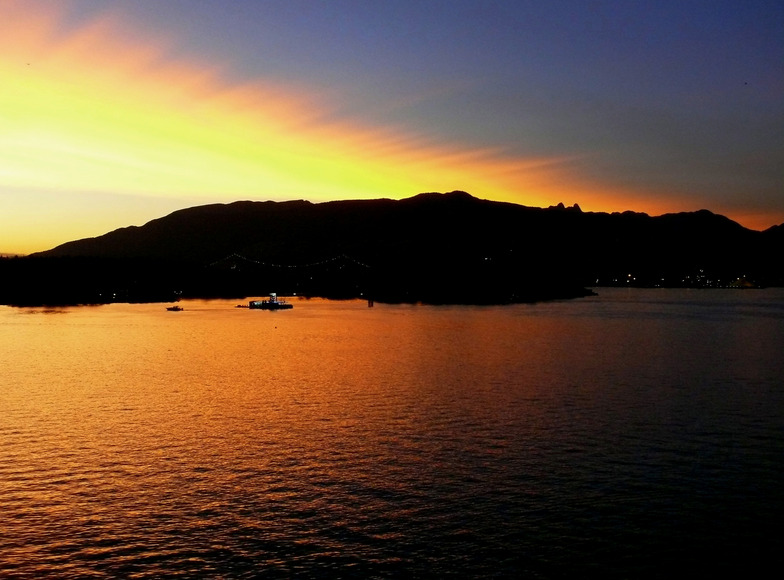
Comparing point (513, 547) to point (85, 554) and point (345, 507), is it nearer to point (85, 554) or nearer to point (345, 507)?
point (345, 507)

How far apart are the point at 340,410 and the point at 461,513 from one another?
24.7 metres

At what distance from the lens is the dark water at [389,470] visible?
25.6m

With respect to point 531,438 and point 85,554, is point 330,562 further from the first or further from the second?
point 531,438

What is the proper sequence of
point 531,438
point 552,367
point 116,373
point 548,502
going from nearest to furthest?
1. point 548,502
2. point 531,438
3. point 116,373
4. point 552,367

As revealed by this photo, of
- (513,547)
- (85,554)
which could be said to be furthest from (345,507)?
(85,554)

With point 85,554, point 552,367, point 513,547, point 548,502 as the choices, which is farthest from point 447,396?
point 85,554

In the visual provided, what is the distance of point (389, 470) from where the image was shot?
36250 millimetres

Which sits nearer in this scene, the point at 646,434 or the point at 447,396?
the point at 646,434

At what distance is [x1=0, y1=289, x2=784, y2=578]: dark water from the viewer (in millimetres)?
25609

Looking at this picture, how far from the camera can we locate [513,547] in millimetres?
26297

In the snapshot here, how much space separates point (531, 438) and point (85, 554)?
1018 inches

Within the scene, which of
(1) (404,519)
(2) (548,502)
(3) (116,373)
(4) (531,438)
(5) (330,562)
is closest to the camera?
(5) (330,562)

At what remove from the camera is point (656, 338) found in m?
123

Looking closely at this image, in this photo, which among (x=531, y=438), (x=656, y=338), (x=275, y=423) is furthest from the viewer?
(x=656, y=338)
